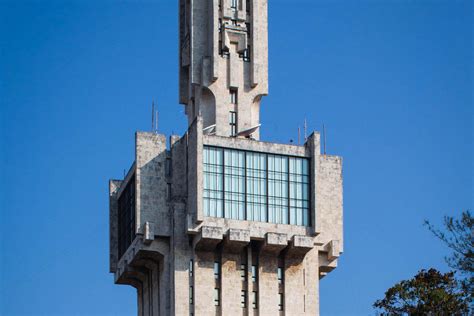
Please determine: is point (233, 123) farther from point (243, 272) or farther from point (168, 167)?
point (243, 272)

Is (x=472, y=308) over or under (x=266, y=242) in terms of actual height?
under

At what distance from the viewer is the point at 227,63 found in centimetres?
9612

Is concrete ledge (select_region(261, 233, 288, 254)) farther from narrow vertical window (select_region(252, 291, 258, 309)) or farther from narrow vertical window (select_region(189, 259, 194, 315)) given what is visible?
narrow vertical window (select_region(189, 259, 194, 315))

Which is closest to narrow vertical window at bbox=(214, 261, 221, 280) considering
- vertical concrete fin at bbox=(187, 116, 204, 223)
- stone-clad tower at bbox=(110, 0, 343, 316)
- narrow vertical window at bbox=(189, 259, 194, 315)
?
stone-clad tower at bbox=(110, 0, 343, 316)

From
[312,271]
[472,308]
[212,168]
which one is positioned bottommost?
[472,308]

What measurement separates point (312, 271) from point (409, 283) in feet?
35.7

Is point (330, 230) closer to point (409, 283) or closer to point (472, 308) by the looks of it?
point (409, 283)

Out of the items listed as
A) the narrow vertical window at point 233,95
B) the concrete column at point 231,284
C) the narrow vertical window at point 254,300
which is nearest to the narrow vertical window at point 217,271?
the concrete column at point 231,284

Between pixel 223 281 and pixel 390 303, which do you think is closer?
pixel 390 303

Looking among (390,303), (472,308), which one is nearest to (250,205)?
(390,303)

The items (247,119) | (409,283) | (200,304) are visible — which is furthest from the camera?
(247,119)

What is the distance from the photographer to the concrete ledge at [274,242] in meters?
88.8

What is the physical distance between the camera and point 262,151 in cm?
9088

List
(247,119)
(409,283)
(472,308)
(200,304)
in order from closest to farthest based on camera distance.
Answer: (472,308) → (409,283) → (200,304) → (247,119)
